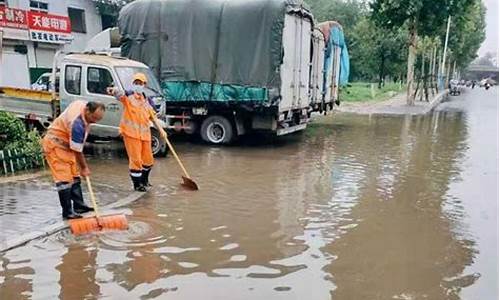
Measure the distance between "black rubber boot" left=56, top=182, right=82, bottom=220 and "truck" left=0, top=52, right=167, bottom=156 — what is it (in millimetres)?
4619

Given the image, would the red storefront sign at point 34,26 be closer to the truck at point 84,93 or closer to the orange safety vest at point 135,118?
the truck at point 84,93

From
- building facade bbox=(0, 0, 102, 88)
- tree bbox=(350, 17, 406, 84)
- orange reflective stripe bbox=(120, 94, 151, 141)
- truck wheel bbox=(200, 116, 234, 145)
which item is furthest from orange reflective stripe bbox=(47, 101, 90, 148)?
tree bbox=(350, 17, 406, 84)

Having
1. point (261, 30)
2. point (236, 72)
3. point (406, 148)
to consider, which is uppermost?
point (261, 30)

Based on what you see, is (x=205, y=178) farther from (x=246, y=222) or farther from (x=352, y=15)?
(x=352, y=15)

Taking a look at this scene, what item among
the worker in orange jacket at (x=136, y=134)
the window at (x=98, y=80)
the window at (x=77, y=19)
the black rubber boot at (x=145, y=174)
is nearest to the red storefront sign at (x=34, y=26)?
the window at (x=77, y=19)

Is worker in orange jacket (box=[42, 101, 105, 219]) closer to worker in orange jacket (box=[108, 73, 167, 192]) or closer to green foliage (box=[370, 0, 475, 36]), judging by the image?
worker in orange jacket (box=[108, 73, 167, 192])

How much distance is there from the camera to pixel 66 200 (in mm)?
6074

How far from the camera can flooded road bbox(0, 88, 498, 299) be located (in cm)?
448

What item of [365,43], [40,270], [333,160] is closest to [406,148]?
[333,160]

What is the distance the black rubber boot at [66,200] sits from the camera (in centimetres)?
601

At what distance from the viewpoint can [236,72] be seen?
12109mm

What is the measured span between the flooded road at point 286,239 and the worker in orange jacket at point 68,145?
2.02 ft

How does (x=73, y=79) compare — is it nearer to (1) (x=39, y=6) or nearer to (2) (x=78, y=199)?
(2) (x=78, y=199)

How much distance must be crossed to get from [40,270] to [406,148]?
10.0 metres
